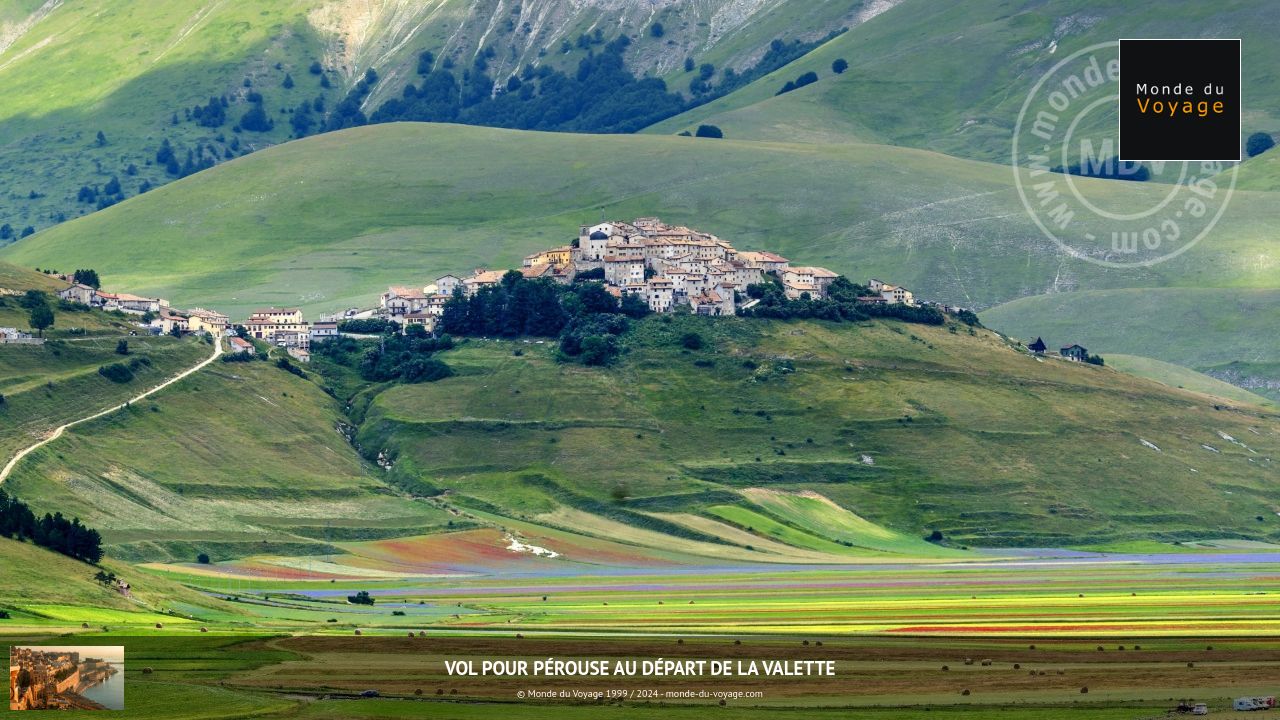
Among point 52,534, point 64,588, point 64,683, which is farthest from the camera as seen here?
point 52,534

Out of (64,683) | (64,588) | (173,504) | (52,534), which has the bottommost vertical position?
(173,504)

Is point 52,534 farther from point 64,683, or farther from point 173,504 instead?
point 64,683

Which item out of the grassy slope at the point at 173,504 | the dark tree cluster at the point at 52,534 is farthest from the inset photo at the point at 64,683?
the grassy slope at the point at 173,504

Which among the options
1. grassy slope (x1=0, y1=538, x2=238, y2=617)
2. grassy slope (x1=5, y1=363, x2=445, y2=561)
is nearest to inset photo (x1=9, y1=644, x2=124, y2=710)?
grassy slope (x1=0, y1=538, x2=238, y2=617)

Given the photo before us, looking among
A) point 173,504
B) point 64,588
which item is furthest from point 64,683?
point 173,504

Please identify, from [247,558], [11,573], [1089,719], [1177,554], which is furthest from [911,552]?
[1089,719]

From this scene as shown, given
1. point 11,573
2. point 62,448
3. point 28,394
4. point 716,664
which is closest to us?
point 716,664

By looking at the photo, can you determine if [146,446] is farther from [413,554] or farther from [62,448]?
[413,554]
